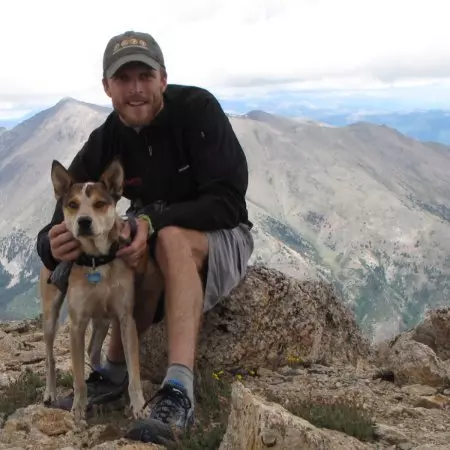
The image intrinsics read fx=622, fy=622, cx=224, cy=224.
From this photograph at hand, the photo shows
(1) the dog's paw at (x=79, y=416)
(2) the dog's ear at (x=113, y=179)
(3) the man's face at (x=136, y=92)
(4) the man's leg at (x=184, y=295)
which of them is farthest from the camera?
(3) the man's face at (x=136, y=92)

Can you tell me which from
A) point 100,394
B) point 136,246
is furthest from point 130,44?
point 100,394

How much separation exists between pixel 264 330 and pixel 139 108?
3.71m

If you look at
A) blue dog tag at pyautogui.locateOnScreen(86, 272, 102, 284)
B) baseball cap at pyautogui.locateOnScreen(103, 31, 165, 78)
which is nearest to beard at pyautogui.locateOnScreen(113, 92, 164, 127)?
baseball cap at pyautogui.locateOnScreen(103, 31, 165, 78)

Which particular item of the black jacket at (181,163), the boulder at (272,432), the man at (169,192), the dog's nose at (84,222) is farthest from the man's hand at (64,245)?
the boulder at (272,432)

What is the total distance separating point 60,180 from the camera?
6875 millimetres

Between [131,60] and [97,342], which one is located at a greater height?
[131,60]

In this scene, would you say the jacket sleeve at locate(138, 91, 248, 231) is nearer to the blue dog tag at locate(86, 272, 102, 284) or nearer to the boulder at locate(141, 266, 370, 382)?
the blue dog tag at locate(86, 272, 102, 284)

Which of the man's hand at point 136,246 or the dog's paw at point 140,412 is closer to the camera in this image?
the dog's paw at point 140,412

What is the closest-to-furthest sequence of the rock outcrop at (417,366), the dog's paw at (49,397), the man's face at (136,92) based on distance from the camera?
1. the man's face at (136,92)
2. the dog's paw at (49,397)
3. the rock outcrop at (417,366)

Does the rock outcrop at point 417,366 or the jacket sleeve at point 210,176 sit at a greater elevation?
the jacket sleeve at point 210,176

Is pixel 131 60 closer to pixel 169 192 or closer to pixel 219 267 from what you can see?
pixel 169 192

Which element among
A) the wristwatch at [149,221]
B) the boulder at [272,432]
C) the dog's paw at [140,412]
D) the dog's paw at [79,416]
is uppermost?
the wristwatch at [149,221]

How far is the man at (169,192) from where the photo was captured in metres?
6.58

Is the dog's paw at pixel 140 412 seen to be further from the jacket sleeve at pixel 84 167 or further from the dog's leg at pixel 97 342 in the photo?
the jacket sleeve at pixel 84 167
